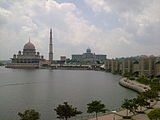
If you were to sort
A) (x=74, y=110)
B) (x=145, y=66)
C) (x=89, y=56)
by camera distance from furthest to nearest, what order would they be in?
(x=89, y=56), (x=145, y=66), (x=74, y=110)

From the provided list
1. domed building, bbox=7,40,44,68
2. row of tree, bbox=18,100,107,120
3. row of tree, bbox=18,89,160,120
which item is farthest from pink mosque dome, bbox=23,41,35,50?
row of tree, bbox=18,100,107,120

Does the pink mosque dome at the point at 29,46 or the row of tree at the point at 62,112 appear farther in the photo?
the pink mosque dome at the point at 29,46

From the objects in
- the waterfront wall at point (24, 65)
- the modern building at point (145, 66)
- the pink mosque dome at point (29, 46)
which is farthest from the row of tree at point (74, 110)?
the pink mosque dome at point (29, 46)

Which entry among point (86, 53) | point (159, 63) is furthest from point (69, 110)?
point (86, 53)

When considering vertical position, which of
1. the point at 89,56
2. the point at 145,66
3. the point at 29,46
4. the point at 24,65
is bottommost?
the point at 24,65

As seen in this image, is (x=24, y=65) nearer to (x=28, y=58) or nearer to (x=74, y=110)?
(x=28, y=58)

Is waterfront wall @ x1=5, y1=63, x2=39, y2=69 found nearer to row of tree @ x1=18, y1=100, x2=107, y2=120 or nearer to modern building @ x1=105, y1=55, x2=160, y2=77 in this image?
modern building @ x1=105, y1=55, x2=160, y2=77

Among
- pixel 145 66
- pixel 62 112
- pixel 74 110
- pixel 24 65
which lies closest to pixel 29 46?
pixel 24 65

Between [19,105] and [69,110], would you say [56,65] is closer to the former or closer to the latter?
[19,105]

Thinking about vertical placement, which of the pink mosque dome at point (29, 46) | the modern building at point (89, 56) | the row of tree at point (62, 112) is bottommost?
the row of tree at point (62, 112)

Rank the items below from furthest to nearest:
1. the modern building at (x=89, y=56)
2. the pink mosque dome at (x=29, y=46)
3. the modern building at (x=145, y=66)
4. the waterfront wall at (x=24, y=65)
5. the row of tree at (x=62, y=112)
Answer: the modern building at (x=89, y=56) → the pink mosque dome at (x=29, y=46) → the waterfront wall at (x=24, y=65) → the modern building at (x=145, y=66) → the row of tree at (x=62, y=112)

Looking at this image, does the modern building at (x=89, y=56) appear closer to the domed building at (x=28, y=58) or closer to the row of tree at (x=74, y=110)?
the domed building at (x=28, y=58)

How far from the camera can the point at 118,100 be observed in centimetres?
2220

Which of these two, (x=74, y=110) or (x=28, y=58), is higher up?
(x=28, y=58)
